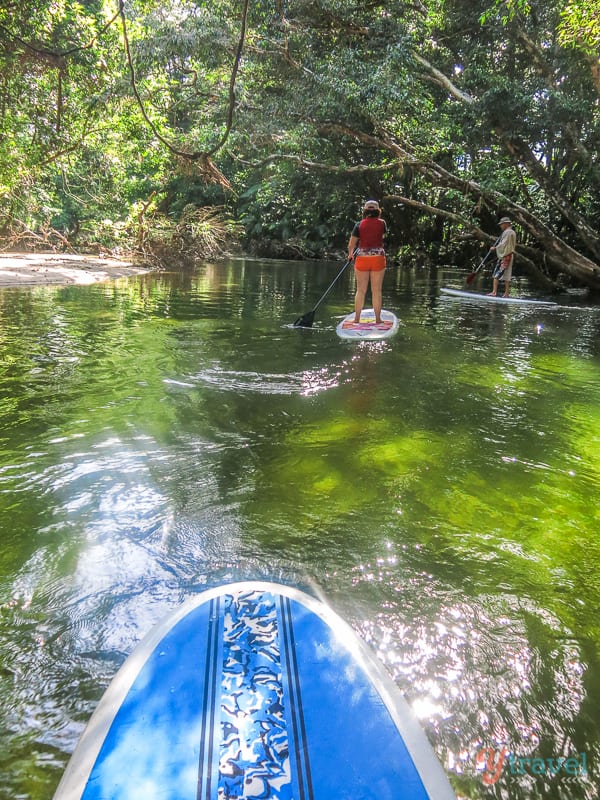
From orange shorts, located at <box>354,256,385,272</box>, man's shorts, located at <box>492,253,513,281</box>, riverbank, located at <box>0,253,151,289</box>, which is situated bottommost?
riverbank, located at <box>0,253,151,289</box>

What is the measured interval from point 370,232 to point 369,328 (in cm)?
136

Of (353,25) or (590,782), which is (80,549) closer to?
(590,782)

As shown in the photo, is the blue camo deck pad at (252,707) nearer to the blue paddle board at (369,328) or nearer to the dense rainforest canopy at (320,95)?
the blue paddle board at (369,328)

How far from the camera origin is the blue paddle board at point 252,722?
1232 millimetres

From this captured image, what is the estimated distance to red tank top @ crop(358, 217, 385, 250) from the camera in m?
7.22

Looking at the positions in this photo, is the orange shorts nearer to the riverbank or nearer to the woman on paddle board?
the woman on paddle board

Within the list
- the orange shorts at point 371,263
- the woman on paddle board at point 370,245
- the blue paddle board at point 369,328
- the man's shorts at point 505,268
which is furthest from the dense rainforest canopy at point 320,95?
the blue paddle board at point 369,328

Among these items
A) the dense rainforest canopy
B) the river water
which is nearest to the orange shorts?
the river water

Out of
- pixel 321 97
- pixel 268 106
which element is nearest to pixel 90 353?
pixel 321 97

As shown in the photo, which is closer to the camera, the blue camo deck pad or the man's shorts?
the blue camo deck pad

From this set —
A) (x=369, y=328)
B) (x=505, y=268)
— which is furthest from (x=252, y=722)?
(x=505, y=268)

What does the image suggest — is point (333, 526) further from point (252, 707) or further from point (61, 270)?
point (61, 270)

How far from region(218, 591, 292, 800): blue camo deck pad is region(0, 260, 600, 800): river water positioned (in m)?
0.42

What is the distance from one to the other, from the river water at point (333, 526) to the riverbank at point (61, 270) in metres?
7.35
